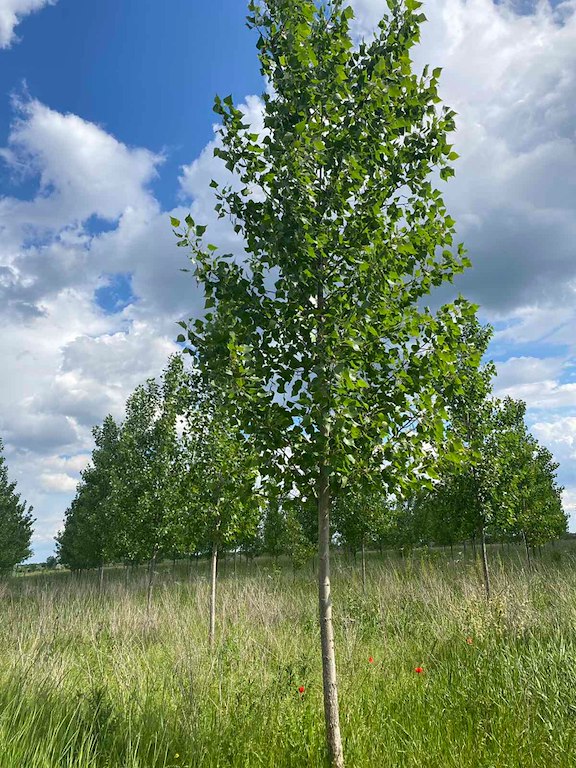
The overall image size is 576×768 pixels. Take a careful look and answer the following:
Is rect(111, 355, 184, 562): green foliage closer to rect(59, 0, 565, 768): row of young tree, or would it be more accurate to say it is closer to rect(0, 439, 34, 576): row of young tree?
rect(59, 0, 565, 768): row of young tree

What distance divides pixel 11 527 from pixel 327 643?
33994mm

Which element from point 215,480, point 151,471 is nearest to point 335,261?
point 215,480

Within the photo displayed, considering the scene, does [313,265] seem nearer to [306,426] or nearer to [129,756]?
[306,426]

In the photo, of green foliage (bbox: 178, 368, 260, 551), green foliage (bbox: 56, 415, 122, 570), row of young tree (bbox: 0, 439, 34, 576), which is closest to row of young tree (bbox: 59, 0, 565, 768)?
green foliage (bbox: 178, 368, 260, 551)

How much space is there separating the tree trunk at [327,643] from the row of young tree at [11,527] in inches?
1245

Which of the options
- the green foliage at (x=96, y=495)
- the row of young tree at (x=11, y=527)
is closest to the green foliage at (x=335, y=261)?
the green foliage at (x=96, y=495)

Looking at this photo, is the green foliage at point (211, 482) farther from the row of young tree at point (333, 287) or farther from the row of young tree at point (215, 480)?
the row of young tree at point (333, 287)

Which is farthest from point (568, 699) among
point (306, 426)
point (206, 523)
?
point (206, 523)

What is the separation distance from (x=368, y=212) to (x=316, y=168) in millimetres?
684

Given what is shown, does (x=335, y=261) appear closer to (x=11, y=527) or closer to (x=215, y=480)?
(x=215, y=480)

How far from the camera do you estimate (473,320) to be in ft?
15.5

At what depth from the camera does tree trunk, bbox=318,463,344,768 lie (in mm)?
4023

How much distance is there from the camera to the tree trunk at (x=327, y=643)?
4023 millimetres

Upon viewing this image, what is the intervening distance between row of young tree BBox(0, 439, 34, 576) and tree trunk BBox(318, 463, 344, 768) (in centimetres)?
3162
